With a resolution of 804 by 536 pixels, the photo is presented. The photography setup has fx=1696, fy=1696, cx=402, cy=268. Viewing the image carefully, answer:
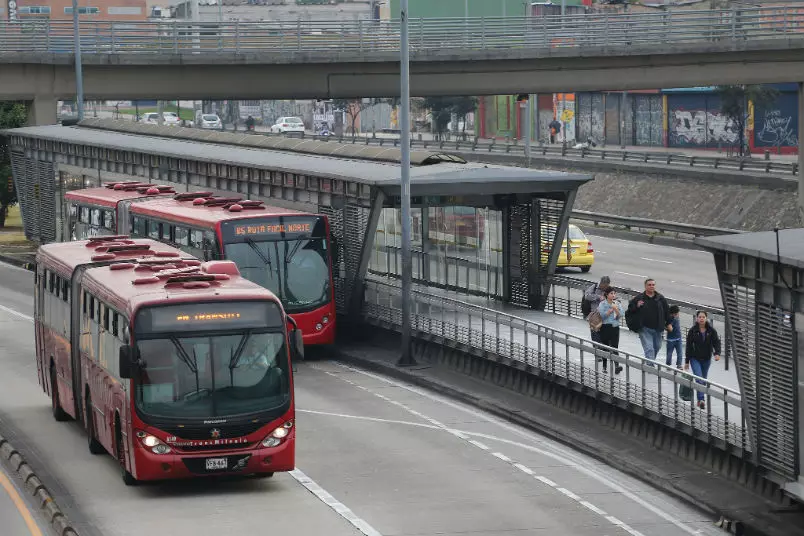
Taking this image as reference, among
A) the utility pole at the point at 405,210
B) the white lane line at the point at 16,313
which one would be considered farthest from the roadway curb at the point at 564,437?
the white lane line at the point at 16,313

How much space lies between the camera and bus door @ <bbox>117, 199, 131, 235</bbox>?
37.5 m

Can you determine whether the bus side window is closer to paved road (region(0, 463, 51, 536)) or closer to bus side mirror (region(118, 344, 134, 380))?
paved road (region(0, 463, 51, 536))

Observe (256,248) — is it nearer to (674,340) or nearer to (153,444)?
(674,340)

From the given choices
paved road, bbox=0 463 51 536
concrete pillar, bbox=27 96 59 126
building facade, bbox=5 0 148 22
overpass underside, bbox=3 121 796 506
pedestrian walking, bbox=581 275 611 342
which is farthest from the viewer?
building facade, bbox=5 0 148 22

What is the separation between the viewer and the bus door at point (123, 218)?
37469 millimetres

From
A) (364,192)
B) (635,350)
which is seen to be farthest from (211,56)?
(635,350)

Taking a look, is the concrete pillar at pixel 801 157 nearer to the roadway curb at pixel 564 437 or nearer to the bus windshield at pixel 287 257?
the roadway curb at pixel 564 437

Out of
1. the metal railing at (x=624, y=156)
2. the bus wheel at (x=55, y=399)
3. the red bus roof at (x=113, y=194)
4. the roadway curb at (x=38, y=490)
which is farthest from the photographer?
the metal railing at (x=624, y=156)

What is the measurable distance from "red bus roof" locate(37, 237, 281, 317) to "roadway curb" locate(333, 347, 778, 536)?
199 inches

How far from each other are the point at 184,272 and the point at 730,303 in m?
6.71

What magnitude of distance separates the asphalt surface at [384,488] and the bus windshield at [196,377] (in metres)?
1.10

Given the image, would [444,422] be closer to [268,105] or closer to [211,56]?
[211,56]

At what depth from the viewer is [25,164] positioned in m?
57.4

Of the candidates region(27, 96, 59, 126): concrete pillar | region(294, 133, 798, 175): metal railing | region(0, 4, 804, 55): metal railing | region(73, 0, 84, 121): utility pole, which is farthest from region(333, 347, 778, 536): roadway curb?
region(294, 133, 798, 175): metal railing
